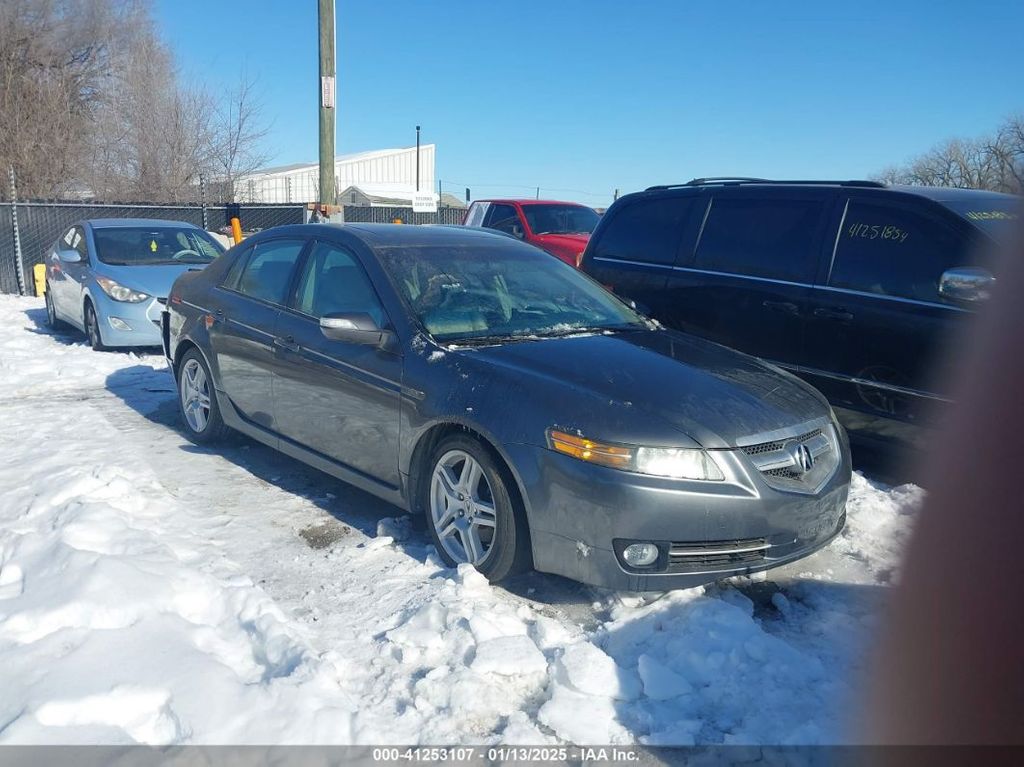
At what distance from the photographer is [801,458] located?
3.66 metres

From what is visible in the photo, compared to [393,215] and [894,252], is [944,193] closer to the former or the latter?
[894,252]

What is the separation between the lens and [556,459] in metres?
3.47

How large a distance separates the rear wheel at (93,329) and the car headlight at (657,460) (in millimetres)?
7369

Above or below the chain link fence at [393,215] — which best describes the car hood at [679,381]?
above

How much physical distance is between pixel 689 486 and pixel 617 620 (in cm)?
64

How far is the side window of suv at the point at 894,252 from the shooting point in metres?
5.06

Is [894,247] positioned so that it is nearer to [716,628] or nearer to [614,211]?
[614,211]

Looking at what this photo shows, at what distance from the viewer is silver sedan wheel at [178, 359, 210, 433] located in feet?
19.4

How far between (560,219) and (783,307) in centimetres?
898

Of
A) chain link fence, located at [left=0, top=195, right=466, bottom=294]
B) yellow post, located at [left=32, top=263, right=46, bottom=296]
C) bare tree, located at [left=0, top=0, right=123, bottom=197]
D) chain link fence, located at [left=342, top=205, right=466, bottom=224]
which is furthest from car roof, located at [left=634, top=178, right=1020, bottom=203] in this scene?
bare tree, located at [left=0, top=0, right=123, bottom=197]

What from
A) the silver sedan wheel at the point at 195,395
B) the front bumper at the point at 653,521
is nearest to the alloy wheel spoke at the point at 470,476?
the front bumper at the point at 653,521

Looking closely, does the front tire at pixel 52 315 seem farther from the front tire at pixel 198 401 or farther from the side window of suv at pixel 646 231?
Result: the side window of suv at pixel 646 231

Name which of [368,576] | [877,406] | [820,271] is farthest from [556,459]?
[820,271]

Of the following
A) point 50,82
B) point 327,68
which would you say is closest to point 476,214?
point 327,68
